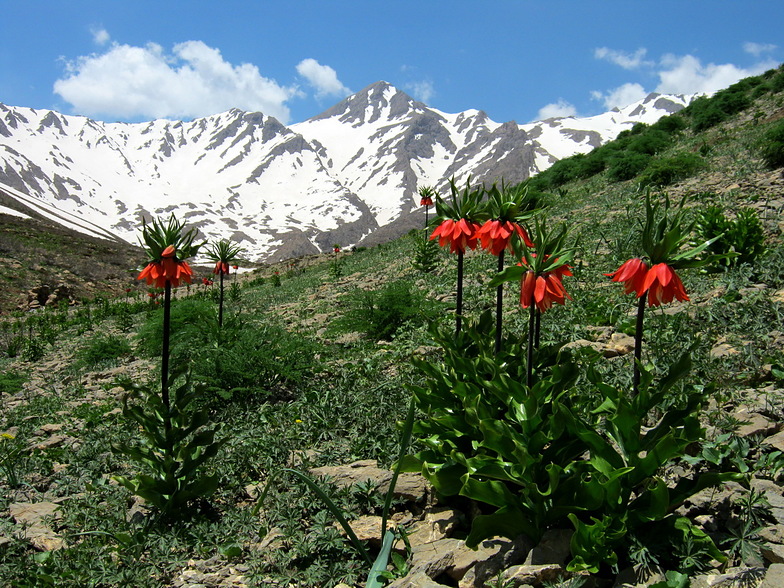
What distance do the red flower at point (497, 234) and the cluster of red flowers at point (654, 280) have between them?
93cm

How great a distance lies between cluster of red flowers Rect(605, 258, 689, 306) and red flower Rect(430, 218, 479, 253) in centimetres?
149

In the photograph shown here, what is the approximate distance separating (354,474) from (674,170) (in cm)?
1449

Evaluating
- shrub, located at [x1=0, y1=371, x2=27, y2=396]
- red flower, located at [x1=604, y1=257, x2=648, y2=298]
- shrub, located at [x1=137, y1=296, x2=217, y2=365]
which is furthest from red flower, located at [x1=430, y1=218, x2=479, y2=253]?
shrub, located at [x1=0, y1=371, x2=27, y2=396]

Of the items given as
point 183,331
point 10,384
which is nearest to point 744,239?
point 183,331

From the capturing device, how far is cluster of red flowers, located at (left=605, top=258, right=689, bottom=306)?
247 cm

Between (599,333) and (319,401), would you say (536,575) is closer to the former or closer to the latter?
(319,401)

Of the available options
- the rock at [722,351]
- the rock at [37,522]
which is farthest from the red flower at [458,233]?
the rock at [37,522]

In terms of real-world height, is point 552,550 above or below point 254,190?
below

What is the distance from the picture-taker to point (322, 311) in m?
11.8

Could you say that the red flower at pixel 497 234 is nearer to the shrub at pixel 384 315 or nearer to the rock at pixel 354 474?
the rock at pixel 354 474

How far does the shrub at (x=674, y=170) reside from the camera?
14539 millimetres

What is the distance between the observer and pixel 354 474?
150 inches

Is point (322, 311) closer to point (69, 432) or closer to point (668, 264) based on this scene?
point (69, 432)

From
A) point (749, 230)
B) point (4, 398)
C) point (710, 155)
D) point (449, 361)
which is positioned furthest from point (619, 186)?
point (4, 398)
